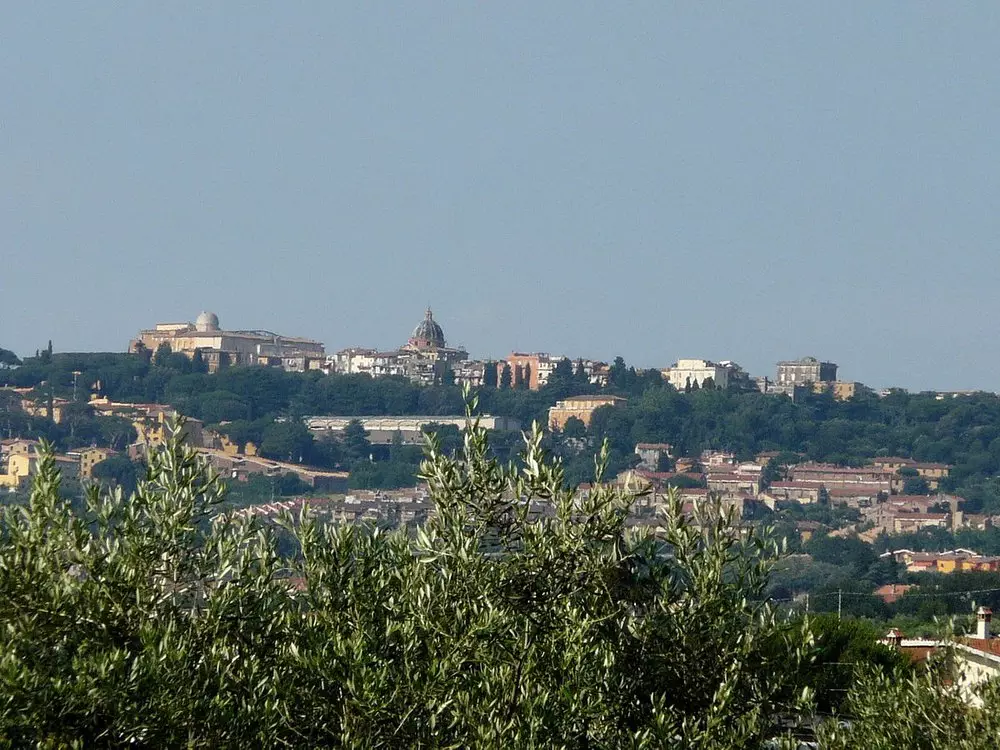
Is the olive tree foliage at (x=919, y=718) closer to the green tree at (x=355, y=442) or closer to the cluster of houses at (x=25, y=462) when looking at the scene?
the cluster of houses at (x=25, y=462)

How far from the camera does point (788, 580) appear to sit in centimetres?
7038

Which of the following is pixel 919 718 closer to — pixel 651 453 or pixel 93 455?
pixel 93 455

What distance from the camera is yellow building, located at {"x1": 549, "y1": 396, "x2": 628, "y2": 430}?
119 m

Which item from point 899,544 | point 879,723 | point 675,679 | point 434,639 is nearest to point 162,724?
point 434,639

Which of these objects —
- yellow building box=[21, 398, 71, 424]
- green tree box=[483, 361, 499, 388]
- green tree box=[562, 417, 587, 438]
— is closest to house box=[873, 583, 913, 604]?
green tree box=[562, 417, 587, 438]

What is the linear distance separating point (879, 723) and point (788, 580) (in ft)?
209

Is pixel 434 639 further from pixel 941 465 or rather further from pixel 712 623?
pixel 941 465

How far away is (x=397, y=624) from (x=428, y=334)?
474 ft

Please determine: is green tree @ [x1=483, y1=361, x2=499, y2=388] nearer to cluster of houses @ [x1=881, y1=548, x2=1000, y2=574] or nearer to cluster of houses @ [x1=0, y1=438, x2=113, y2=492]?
cluster of houses @ [x1=0, y1=438, x2=113, y2=492]

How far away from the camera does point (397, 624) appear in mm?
6340

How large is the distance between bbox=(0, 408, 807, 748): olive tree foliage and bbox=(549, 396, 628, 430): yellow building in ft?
363

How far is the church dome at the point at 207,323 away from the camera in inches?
5551

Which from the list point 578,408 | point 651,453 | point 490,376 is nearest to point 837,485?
point 651,453

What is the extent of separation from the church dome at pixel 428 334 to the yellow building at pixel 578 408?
26.4 meters
